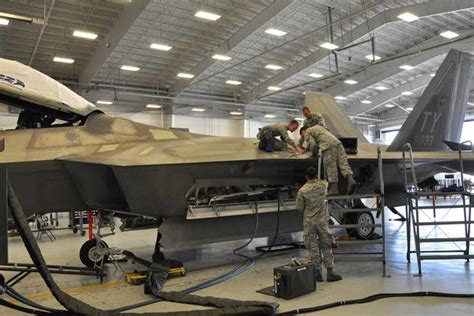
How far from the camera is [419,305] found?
185 inches

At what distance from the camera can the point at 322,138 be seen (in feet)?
21.8

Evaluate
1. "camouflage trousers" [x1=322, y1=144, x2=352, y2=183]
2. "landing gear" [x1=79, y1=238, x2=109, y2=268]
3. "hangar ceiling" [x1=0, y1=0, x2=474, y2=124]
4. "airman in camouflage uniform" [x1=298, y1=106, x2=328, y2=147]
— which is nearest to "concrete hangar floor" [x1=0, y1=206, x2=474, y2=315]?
"landing gear" [x1=79, y1=238, x2=109, y2=268]

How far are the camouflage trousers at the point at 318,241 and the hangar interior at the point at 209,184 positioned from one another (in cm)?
33

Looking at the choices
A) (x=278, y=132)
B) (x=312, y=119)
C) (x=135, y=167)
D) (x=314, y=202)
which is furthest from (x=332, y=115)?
(x=135, y=167)

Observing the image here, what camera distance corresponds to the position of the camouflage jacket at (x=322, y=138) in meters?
6.58

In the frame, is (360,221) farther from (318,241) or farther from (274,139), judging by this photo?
(318,241)

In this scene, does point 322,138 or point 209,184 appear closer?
point 322,138

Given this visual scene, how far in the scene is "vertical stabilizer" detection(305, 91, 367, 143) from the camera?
1085 cm

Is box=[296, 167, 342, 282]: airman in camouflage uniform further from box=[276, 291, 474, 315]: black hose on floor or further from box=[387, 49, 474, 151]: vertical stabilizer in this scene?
box=[387, 49, 474, 151]: vertical stabilizer

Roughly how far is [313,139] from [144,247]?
515 centimetres

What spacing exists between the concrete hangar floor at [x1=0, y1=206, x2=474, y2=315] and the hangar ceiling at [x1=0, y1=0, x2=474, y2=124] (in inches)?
367

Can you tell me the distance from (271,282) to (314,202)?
4.45 feet

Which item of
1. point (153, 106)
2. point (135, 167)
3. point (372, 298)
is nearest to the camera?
point (372, 298)

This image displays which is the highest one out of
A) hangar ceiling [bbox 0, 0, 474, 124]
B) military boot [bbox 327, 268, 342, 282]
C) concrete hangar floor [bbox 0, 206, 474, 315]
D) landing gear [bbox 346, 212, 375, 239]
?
hangar ceiling [bbox 0, 0, 474, 124]
